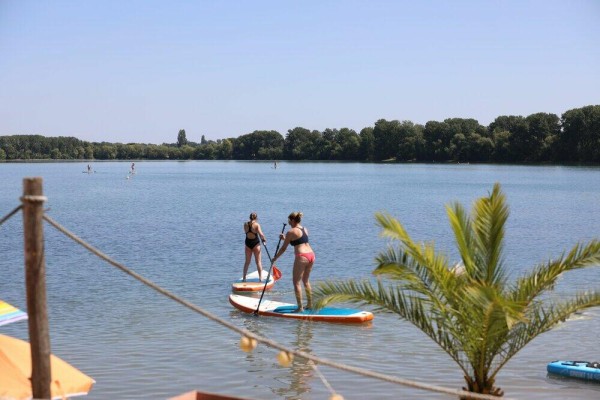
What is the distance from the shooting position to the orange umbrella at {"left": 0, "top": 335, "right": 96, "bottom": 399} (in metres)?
7.56

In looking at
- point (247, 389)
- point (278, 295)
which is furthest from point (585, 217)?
point (247, 389)

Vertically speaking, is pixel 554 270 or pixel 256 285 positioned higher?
pixel 554 270

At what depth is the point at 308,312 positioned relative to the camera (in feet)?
49.8

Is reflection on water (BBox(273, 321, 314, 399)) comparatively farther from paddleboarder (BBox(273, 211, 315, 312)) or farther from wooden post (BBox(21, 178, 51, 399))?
wooden post (BBox(21, 178, 51, 399))

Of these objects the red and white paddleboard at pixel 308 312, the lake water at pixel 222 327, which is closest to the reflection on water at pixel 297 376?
the lake water at pixel 222 327

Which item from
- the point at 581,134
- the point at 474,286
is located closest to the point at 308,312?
the point at 474,286

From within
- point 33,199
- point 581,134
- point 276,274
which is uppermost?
point 581,134

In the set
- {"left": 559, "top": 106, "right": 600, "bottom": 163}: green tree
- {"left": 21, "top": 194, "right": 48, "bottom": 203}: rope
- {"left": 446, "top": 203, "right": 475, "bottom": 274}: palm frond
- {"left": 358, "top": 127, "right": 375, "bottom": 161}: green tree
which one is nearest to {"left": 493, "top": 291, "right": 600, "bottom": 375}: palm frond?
{"left": 446, "top": 203, "right": 475, "bottom": 274}: palm frond

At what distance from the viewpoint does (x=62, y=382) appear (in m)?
7.88

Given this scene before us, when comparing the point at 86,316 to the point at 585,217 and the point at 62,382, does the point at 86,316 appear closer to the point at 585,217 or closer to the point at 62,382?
Answer: the point at 62,382

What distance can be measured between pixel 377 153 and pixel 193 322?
550 ft

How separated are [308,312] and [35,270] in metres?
8.94

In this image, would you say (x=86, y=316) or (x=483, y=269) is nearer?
(x=483, y=269)

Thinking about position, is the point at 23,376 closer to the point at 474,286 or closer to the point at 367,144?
the point at 474,286
